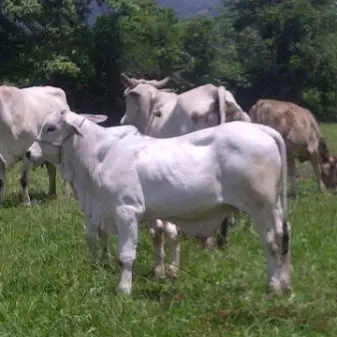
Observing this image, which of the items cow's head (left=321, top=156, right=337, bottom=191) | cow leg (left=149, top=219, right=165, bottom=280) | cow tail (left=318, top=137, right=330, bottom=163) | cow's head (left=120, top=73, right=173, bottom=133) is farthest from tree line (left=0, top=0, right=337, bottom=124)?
cow leg (left=149, top=219, right=165, bottom=280)

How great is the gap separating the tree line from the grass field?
15907 millimetres

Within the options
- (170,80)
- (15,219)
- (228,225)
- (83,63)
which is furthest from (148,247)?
(83,63)

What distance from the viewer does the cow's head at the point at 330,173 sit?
13.9 metres

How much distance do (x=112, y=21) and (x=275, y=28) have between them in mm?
11717

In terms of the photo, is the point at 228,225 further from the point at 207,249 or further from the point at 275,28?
the point at 275,28

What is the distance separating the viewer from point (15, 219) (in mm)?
10375

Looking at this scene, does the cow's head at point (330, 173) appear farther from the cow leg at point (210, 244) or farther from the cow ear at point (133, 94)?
the cow leg at point (210, 244)

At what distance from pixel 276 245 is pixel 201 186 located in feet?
2.26

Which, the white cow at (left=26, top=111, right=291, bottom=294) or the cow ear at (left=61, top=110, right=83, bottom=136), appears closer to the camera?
the white cow at (left=26, top=111, right=291, bottom=294)

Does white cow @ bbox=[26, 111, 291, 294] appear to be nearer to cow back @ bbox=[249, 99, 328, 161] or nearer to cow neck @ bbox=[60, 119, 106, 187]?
cow neck @ bbox=[60, 119, 106, 187]

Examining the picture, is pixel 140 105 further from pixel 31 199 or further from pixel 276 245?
pixel 31 199

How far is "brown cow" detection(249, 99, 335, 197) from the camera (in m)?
13.1

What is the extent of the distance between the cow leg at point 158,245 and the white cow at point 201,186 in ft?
2.25

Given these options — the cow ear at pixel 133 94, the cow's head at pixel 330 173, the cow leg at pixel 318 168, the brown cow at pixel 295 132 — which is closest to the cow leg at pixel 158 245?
the cow ear at pixel 133 94
